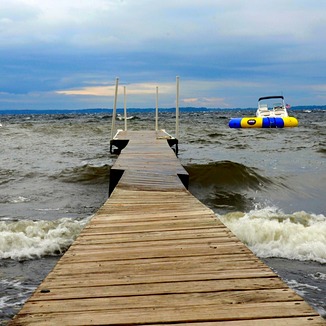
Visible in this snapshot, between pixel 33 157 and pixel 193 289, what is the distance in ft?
52.8

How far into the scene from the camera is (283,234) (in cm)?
671

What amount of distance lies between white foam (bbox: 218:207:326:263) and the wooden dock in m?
1.85

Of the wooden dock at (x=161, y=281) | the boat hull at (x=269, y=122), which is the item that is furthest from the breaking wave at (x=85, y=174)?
the boat hull at (x=269, y=122)

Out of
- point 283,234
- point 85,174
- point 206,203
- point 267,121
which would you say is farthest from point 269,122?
point 283,234

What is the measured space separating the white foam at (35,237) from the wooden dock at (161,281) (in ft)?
5.49

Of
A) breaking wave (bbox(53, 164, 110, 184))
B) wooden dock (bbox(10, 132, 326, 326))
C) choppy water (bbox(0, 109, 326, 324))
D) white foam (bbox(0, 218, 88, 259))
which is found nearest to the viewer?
wooden dock (bbox(10, 132, 326, 326))

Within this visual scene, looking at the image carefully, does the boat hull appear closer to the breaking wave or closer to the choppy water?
the choppy water

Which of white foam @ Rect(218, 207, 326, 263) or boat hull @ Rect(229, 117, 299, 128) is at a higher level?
boat hull @ Rect(229, 117, 299, 128)

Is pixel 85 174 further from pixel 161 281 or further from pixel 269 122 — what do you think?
pixel 269 122

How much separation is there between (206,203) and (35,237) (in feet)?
14.3

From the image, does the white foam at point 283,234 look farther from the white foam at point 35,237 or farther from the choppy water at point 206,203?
the white foam at point 35,237

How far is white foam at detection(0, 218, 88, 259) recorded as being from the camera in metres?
6.05

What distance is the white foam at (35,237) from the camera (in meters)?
6.05

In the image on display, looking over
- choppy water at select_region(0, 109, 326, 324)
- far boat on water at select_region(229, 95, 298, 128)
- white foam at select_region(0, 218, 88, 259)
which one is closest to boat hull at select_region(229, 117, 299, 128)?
far boat on water at select_region(229, 95, 298, 128)
